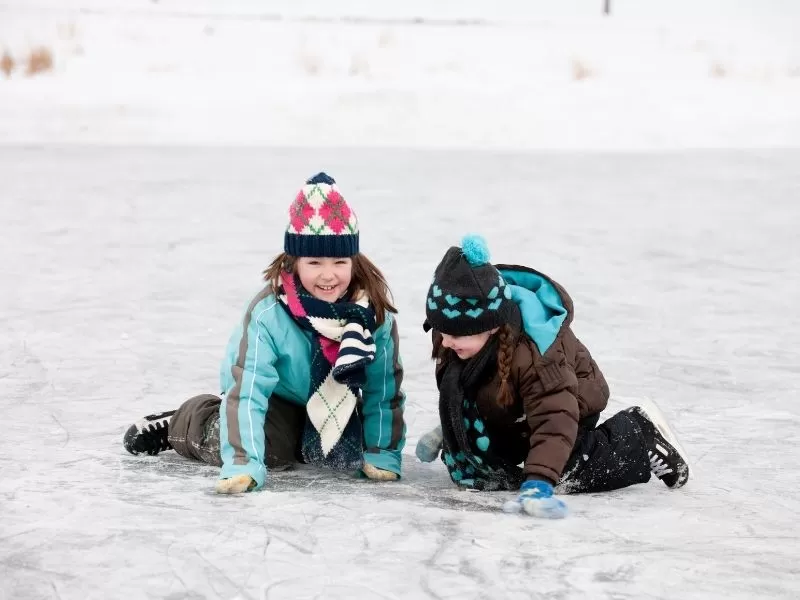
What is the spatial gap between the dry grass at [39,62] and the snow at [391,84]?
0.55 feet

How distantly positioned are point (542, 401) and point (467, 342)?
0.25m

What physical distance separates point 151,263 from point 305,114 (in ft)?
24.8

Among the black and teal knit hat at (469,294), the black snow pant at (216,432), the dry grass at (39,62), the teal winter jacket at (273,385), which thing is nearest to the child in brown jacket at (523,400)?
the black and teal knit hat at (469,294)

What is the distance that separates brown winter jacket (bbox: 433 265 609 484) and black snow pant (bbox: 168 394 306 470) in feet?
1.74

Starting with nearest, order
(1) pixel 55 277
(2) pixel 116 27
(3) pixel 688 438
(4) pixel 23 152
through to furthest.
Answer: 1. (3) pixel 688 438
2. (1) pixel 55 277
3. (4) pixel 23 152
4. (2) pixel 116 27

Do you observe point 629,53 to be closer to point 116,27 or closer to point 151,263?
point 116,27

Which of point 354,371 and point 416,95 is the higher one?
point 416,95

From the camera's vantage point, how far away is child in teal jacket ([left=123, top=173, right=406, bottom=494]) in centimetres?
353

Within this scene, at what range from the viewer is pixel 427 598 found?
264cm

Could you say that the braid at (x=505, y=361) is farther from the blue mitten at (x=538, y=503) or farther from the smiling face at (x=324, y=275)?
the smiling face at (x=324, y=275)

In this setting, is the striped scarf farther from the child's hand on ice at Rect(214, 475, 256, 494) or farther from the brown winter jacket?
the child's hand on ice at Rect(214, 475, 256, 494)

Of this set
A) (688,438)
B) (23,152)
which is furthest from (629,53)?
(688,438)

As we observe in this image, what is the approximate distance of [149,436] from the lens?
3971 millimetres

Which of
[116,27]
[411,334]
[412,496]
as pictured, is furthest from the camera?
[116,27]
